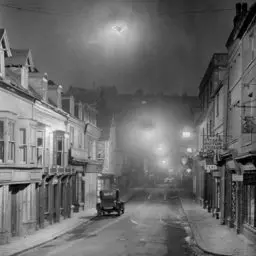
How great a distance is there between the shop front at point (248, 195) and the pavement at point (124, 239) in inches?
128

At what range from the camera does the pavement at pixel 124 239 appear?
21834 millimetres

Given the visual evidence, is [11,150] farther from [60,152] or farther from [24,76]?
[60,152]

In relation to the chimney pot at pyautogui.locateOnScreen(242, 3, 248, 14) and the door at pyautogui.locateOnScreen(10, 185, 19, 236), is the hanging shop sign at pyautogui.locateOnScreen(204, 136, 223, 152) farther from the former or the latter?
the door at pyautogui.locateOnScreen(10, 185, 19, 236)

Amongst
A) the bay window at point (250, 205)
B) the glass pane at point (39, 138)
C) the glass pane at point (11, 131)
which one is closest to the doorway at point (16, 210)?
the glass pane at point (11, 131)

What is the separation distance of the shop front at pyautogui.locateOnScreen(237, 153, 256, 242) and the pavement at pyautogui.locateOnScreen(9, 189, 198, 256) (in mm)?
3240

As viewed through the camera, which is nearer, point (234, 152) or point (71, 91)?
point (234, 152)

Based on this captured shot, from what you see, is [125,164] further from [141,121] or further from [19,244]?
[19,244]

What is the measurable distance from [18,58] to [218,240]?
53.1 ft

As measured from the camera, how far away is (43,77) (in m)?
34.7

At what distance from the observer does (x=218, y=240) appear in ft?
81.9

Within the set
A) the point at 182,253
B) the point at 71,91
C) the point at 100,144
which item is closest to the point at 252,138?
the point at 182,253

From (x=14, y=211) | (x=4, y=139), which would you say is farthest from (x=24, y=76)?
(x=14, y=211)

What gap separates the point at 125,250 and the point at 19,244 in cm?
577

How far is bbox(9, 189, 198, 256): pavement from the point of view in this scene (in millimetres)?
21834
